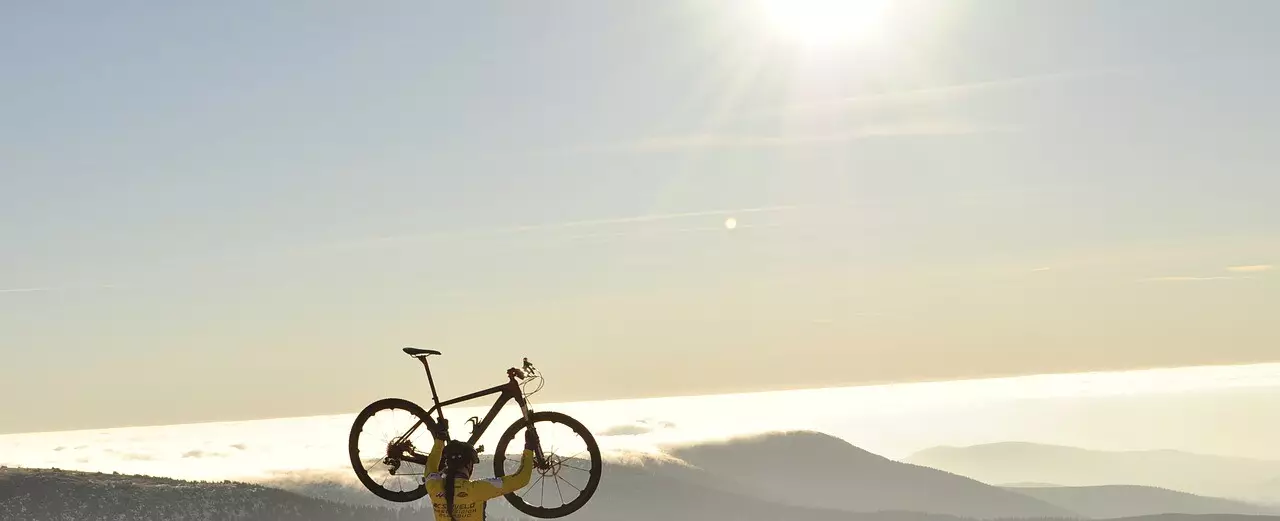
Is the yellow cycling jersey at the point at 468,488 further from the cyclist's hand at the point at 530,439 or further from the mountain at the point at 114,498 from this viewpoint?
the mountain at the point at 114,498

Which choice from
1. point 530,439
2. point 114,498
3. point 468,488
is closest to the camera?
point 468,488

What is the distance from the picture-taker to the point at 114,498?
130000 mm

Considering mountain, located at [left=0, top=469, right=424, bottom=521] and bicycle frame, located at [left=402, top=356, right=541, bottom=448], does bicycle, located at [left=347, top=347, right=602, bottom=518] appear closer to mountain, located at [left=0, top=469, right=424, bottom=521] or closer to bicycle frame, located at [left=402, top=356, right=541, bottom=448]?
bicycle frame, located at [left=402, top=356, right=541, bottom=448]

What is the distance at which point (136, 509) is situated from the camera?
12681cm

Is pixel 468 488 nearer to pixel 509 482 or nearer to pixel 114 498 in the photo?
pixel 509 482

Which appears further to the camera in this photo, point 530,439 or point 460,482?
point 530,439

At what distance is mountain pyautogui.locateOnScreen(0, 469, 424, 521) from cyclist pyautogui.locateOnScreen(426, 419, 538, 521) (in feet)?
357

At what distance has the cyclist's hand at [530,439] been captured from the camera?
85.8 ft

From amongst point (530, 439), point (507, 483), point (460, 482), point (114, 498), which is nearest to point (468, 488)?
point (460, 482)

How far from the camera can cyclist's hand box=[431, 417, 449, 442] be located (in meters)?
26.2

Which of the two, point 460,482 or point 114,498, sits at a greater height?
point 114,498

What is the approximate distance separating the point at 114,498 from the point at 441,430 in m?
120

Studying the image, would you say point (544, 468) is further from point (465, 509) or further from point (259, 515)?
point (259, 515)

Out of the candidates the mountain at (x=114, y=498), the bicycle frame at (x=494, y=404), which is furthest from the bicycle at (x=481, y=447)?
the mountain at (x=114, y=498)
